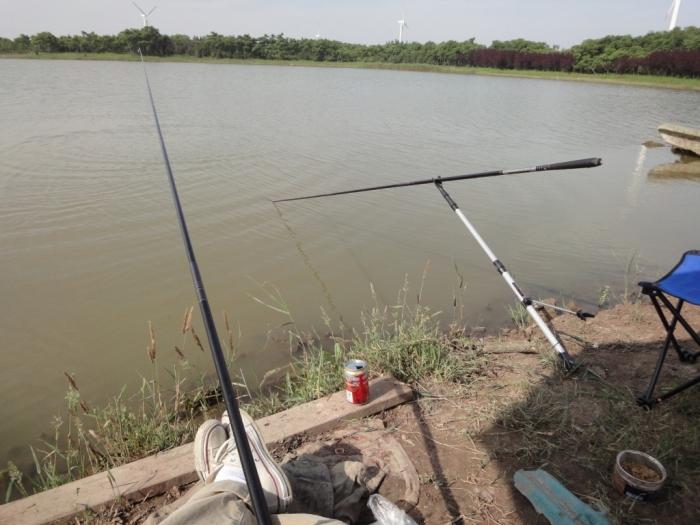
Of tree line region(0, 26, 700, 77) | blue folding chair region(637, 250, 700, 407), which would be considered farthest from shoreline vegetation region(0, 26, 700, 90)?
blue folding chair region(637, 250, 700, 407)

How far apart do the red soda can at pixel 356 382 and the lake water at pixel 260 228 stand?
1125 millimetres

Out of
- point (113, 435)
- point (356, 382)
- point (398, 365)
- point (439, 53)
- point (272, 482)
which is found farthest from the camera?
point (439, 53)

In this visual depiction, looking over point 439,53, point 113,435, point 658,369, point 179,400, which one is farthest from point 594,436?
point 439,53

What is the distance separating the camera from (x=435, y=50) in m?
56.4

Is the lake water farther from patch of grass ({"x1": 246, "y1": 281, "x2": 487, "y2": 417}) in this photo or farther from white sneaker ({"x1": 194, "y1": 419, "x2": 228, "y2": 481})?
white sneaker ({"x1": 194, "y1": 419, "x2": 228, "y2": 481})

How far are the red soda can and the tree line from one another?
38077 mm

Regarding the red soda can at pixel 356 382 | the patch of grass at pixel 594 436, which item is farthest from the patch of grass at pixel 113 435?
the patch of grass at pixel 594 436

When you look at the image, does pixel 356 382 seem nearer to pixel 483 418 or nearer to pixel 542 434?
pixel 483 418

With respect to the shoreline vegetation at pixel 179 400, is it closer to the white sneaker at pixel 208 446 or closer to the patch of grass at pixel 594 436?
the patch of grass at pixel 594 436

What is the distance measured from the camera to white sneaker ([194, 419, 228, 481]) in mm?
1760

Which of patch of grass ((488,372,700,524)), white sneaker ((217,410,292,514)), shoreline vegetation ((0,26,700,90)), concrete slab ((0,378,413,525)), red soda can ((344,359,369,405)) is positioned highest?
shoreline vegetation ((0,26,700,90))

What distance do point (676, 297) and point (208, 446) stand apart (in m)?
2.17

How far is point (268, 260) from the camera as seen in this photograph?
15.5 feet

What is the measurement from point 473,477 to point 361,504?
1.67 ft
